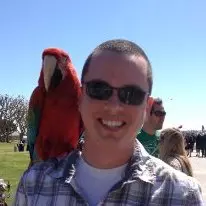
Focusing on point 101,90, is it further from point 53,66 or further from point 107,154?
point 53,66

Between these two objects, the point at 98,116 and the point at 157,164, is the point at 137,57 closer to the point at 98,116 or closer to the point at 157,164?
the point at 98,116

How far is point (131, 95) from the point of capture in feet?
6.37

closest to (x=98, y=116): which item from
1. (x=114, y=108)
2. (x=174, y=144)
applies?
(x=114, y=108)

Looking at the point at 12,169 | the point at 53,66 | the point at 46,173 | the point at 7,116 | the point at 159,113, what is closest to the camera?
the point at 46,173

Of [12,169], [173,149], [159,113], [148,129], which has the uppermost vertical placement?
[159,113]

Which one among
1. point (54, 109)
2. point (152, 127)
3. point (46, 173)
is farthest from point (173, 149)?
point (46, 173)

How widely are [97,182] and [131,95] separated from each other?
1.36ft

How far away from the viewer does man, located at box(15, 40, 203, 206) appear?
6.31ft

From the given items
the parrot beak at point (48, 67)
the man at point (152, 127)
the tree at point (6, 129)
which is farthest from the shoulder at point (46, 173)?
the tree at point (6, 129)

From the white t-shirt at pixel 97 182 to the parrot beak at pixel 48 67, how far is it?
55.2 inches

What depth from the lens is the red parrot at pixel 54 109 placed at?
3320mm

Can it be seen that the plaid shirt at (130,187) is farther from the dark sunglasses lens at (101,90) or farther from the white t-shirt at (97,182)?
the dark sunglasses lens at (101,90)

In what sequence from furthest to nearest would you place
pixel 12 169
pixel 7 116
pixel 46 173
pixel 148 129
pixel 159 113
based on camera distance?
pixel 7 116 < pixel 12 169 < pixel 159 113 < pixel 148 129 < pixel 46 173

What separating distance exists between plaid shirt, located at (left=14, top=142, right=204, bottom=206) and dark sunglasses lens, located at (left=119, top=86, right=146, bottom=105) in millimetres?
249
